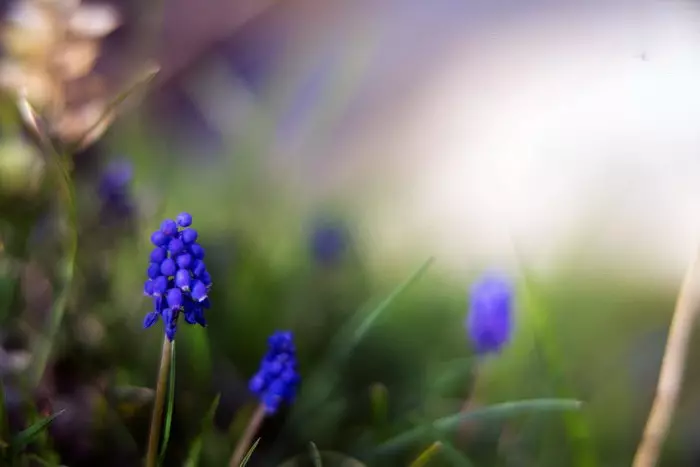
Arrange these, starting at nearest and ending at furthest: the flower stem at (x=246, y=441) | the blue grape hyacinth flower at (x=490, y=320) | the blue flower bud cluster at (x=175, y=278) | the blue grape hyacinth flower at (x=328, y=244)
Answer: the blue flower bud cluster at (x=175, y=278) → the flower stem at (x=246, y=441) → the blue grape hyacinth flower at (x=490, y=320) → the blue grape hyacinth flower at (x=328, y=244)

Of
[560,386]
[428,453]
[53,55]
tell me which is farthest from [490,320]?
[53,55]

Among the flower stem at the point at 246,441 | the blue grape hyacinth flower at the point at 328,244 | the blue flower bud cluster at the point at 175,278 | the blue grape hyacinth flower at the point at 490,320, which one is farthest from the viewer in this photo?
the blue grape hyacinth flower at the point at 328,244

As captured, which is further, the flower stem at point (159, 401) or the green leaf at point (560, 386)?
the green leaf at point (560, 386)

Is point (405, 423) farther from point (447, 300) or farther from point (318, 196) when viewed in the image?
point (318, 196)

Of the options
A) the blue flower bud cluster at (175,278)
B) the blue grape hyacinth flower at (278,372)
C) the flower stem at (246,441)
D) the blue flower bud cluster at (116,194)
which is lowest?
the flower stem at (246,441)

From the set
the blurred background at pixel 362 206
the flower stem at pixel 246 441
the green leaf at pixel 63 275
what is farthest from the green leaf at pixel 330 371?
the green leaf at pixel 63 275

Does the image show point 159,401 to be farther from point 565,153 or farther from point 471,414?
point 565,153

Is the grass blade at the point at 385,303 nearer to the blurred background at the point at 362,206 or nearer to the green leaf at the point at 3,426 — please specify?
the blurred background at the point at 362,206

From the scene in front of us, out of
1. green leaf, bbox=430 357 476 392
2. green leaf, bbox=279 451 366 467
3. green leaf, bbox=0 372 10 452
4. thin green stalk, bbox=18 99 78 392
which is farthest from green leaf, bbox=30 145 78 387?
green leaf, bbox=430 357 476 392

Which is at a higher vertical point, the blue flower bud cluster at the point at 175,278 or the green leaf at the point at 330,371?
the blue flower bud cluster at the point at 175,278
